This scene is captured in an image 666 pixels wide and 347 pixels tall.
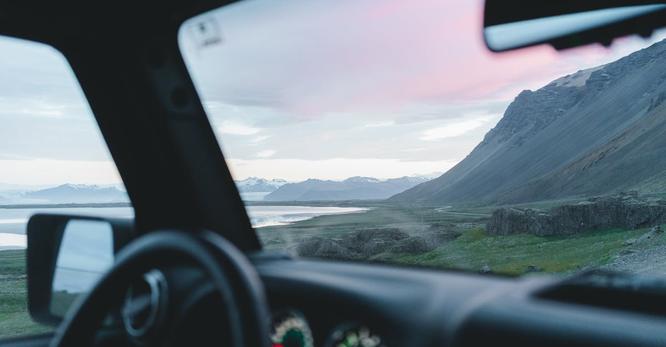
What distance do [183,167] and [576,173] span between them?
16041cm

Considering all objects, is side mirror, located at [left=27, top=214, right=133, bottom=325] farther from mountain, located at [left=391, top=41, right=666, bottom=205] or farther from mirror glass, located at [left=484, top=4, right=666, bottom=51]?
mountain, located at [left=391, top=41, right=666, bottom=205]

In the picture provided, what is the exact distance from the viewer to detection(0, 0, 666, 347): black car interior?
2.09m

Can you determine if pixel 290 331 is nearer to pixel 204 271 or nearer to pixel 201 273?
pixel 201 273

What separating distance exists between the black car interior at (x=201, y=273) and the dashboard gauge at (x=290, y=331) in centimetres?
3

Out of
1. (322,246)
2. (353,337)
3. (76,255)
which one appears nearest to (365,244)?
(322,246)

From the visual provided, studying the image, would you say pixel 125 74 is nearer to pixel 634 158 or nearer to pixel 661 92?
pixel 634 158

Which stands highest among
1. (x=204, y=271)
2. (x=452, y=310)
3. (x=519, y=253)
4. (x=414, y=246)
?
(x=204, y=271)

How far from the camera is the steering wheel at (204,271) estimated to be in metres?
1.86

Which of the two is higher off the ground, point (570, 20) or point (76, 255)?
point (570, 20)

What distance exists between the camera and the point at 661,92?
160875mm

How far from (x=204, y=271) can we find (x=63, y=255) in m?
1.99

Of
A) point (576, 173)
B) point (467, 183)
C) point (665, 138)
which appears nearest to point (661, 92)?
point (665, 138)

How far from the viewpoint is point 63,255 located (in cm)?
373

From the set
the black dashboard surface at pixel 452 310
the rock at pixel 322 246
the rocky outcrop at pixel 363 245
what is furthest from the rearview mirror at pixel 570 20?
the rock at pixel 322 246
